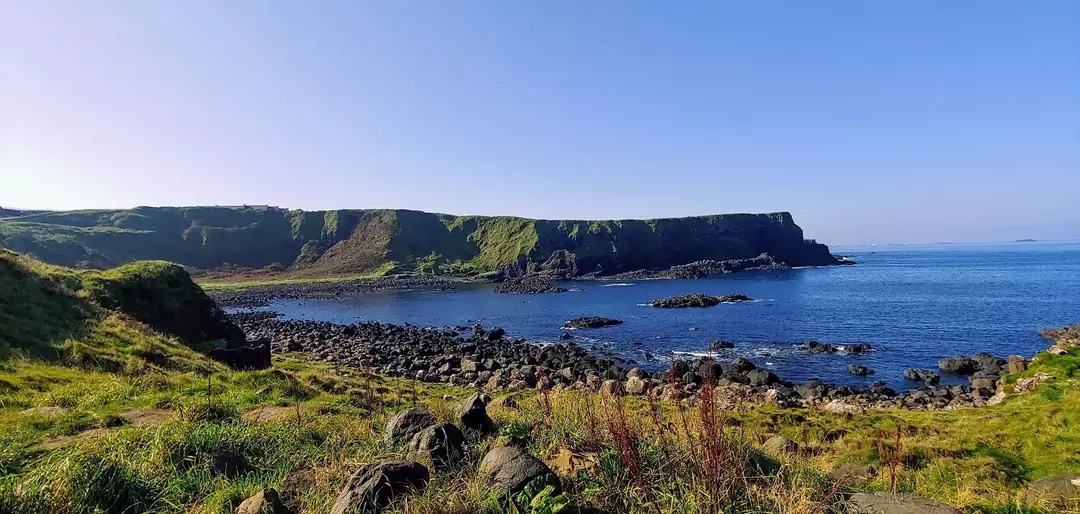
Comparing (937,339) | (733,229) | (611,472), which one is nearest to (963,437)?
(611,472)

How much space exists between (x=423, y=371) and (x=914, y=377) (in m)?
29.9

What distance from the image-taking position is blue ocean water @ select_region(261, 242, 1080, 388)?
36.2 m

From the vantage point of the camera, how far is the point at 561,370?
3253 cm

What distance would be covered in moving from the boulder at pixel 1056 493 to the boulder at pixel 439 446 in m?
6.87

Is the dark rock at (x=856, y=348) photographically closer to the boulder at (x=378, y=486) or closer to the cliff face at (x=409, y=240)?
the boulder at (x=378, y=486)

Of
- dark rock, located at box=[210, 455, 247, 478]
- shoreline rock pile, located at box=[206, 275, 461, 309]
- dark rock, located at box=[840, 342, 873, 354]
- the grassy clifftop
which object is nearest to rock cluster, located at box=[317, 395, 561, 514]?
dark rock, located at box=[210, 455, 247, 478]

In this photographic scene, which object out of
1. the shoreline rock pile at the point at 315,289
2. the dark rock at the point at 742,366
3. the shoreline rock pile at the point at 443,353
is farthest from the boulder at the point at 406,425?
the shoreline rock pile at the point at 315,289

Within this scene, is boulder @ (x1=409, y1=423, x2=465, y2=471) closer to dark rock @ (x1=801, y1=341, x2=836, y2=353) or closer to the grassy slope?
the grassy slope

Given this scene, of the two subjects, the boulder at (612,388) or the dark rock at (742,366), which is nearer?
the boulder at (612,388)

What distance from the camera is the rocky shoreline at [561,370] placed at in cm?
2442

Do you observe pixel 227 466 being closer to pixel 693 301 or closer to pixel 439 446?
pixel 439 446

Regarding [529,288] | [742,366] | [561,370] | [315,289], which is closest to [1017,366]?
[742,366]

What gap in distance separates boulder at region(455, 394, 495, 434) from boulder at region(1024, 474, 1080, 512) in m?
6.87

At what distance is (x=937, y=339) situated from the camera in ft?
129
